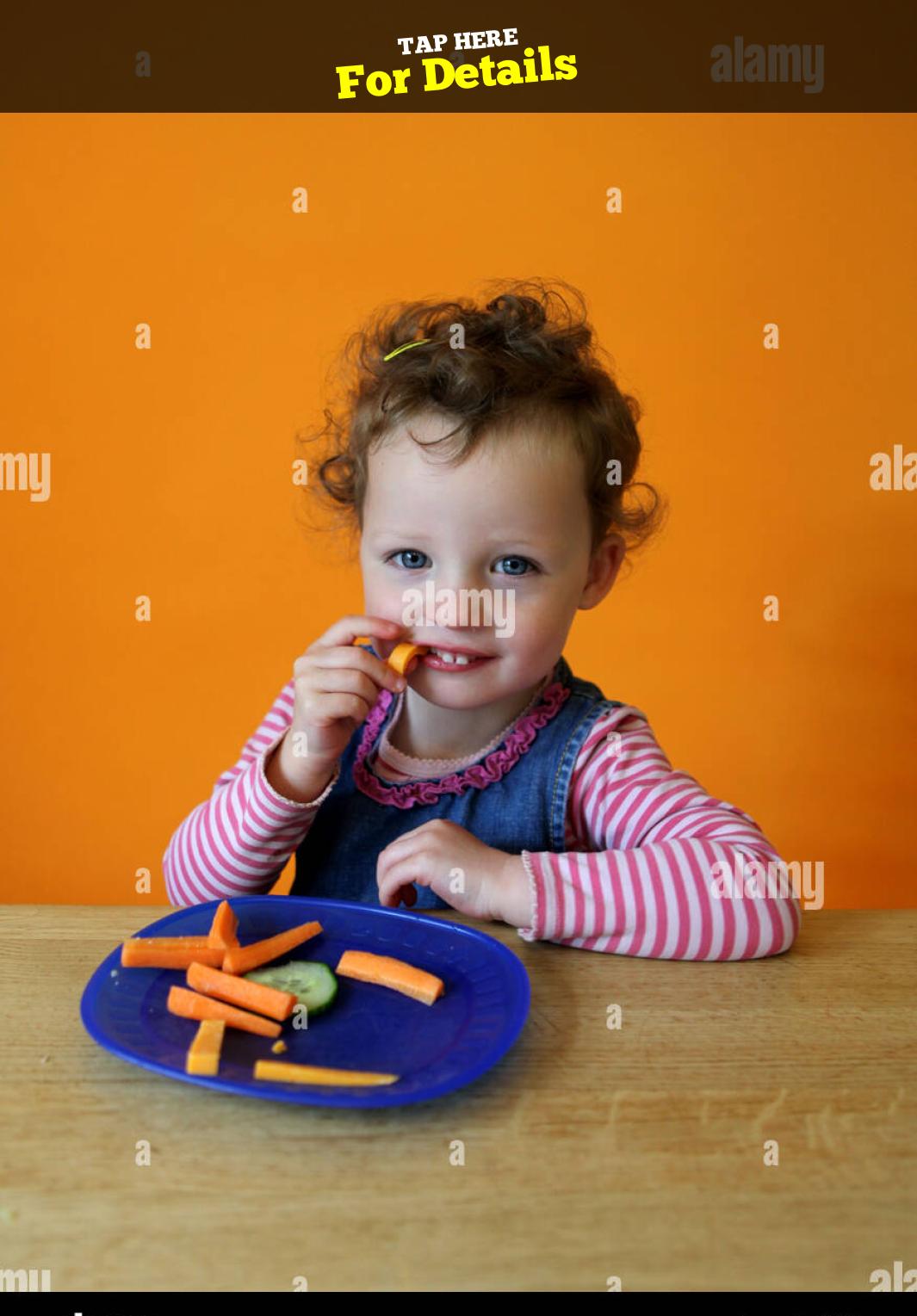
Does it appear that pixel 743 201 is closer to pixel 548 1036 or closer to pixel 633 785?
pixel 633 785

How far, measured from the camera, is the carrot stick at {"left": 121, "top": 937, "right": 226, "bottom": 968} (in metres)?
0.78

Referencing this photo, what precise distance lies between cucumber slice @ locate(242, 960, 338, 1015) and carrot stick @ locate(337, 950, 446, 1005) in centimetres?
2

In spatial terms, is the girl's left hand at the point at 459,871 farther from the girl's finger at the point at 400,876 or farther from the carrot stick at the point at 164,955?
the carrot stick at the point at 164,955

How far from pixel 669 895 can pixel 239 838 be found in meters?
0.43

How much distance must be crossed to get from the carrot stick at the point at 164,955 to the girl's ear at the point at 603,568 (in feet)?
1.90

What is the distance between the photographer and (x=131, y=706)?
250cm

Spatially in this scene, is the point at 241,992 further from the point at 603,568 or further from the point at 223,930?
the point at 603,568

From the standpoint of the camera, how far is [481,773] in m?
1.21

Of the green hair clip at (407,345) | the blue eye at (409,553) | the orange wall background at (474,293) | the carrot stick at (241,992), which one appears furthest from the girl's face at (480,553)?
the orange wall background at (474,293)

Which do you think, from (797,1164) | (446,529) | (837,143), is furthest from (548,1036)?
(837,143)

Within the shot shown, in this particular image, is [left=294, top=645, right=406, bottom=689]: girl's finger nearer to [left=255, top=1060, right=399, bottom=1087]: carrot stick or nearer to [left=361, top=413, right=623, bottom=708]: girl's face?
[left=361, top=413, right=623, bottom=708]: girl's face

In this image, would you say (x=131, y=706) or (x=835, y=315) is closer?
(x=835, y=315)
